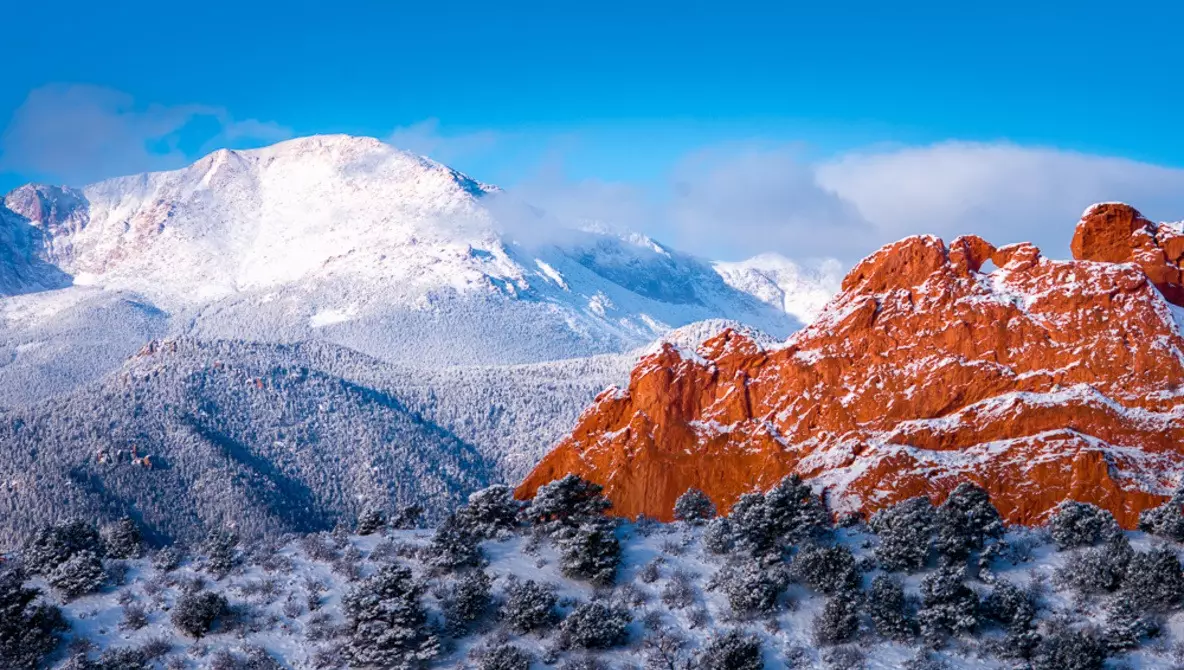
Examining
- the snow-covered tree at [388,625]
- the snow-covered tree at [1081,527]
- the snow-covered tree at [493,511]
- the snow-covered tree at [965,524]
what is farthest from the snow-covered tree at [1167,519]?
the snow-covered tree at [388,625]

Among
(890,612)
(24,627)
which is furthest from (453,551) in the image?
(890,612)

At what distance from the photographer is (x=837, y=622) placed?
144 feet

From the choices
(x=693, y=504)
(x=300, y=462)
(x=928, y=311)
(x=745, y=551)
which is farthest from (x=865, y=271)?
(x=300, y=462)

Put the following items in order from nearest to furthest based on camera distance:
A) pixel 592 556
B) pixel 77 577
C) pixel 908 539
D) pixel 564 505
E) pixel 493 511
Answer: pixel 77 577, pixel 908 539, pixel 592 556, pixel 564 505, pixel 493 511

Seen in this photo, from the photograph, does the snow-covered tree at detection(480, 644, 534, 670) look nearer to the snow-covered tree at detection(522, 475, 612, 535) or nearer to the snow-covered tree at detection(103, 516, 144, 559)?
the snow-covered tree at detection(522, 475, 612, 535)

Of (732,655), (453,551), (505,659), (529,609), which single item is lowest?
(505,659)

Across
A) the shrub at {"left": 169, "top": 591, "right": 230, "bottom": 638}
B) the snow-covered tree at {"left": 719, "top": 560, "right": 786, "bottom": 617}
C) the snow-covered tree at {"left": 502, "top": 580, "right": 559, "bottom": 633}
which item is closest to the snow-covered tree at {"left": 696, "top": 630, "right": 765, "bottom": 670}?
the snow-covered tree at {"left": 719, "top": 560, "right": 786, "bottom": 617}

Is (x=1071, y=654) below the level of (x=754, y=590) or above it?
below

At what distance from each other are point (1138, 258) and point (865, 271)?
59.0ft

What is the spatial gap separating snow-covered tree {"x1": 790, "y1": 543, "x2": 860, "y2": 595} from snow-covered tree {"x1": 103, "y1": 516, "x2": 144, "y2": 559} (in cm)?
3537

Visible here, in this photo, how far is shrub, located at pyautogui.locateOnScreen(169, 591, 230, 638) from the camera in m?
44.1

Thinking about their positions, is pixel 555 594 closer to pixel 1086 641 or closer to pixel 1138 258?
pixel 1086 641

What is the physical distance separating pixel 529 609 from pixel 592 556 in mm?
5543

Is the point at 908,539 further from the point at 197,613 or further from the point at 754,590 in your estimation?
the point at 197,613
